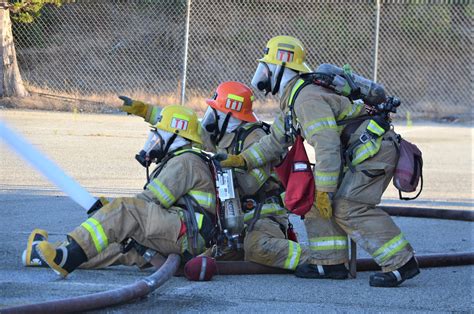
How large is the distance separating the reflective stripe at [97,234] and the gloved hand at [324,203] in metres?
1.42

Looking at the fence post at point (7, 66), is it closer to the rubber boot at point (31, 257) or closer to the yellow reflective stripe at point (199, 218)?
the rubber boot at point (31, 257)

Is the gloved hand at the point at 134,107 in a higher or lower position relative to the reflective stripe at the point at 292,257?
higher

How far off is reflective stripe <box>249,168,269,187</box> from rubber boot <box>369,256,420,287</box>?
1201mm

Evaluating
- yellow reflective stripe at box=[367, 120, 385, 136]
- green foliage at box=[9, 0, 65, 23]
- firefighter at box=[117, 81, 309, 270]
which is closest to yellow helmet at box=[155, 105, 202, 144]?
firefighter at box=[117, 81, 309, 270]

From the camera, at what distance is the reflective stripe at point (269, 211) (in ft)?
21.7

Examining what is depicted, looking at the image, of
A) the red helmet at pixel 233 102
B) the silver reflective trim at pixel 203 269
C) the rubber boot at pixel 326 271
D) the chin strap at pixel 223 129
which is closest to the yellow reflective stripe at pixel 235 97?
the red helmet at pixel 233 102

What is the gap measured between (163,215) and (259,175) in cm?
103

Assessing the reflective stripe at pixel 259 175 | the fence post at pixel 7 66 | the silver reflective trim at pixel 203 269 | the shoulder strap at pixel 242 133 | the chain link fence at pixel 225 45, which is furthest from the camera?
the chain link fence at pixel 225 45

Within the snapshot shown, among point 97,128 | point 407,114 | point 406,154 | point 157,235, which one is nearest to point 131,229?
point 157,235

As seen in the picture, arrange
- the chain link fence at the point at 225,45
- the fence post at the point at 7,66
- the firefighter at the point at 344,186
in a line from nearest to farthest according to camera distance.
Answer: the firefighter at the point at 344,186 < the fence post at the point at 7,66 < the chain link fence at the point at 225,45

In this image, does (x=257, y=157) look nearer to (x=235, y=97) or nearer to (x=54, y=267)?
(x=235, y=97)

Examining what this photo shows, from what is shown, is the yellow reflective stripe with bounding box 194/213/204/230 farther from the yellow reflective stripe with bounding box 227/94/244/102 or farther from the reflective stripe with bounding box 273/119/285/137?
the yellow reflective stripe with bounding box 227/94/244/102

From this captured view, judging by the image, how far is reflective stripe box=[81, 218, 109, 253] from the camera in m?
5.69

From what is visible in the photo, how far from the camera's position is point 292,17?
2398cm
